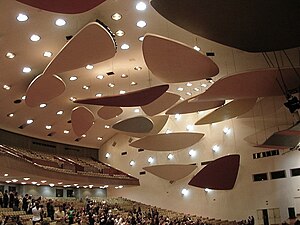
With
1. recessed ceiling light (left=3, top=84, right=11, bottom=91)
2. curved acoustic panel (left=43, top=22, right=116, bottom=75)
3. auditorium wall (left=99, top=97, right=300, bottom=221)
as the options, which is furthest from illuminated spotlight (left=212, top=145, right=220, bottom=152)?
curved acoustic panel (left=43, top=22, right=116, bottom=75)

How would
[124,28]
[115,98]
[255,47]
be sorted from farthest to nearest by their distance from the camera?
1. [124,28]
2. [115,98]
3. [255,47]

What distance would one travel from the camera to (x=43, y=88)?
14164mm

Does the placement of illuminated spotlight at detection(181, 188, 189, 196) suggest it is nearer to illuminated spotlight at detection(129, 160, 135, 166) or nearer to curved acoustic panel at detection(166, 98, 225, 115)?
illuminated spotlight at detection(129, 160, 135, 166)

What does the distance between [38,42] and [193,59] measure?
21.3 feet

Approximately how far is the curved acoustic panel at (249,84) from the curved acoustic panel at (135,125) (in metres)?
5.97

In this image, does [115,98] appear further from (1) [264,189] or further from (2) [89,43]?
(1) [264,189]

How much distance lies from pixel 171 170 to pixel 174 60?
1609cm

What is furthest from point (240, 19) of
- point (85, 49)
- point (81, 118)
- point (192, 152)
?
point (192, 152)

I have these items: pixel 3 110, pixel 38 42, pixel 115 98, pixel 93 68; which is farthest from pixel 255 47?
pixel 3 110

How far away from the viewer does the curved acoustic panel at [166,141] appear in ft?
77.7

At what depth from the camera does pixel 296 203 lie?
23.1 meters

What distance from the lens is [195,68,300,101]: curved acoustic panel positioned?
40.9ft

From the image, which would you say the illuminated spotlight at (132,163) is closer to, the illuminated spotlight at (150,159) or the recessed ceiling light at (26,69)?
the illuminated spotlight at (150,159)

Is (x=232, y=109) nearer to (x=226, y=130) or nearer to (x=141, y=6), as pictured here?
(x=226, y=130)
